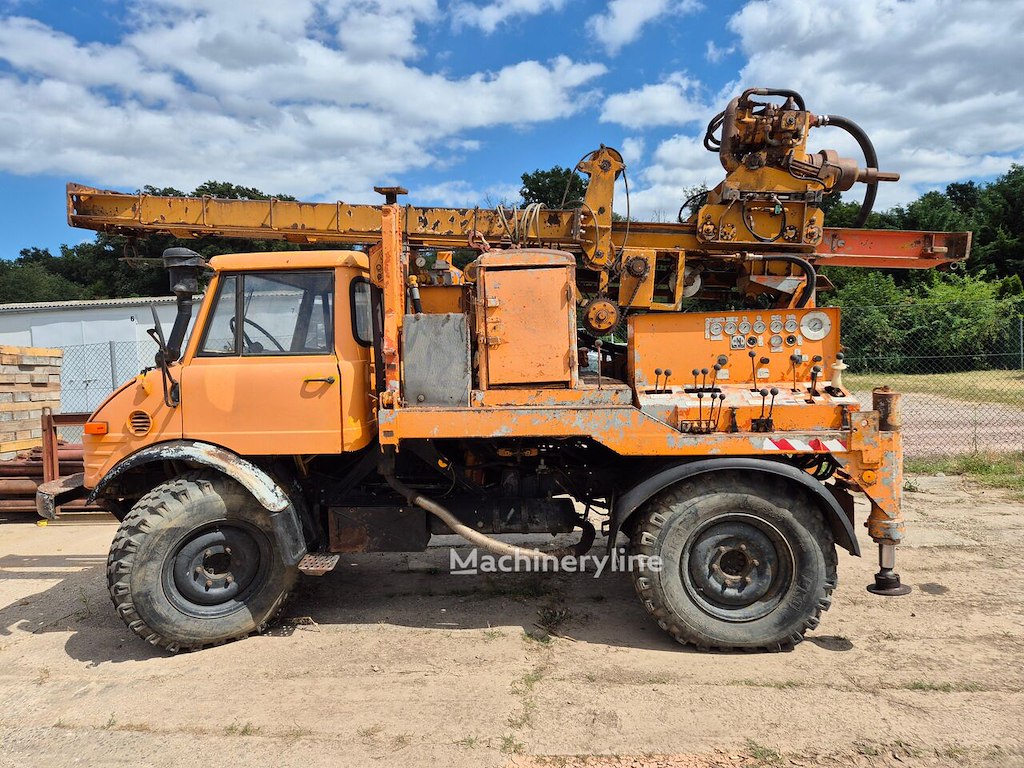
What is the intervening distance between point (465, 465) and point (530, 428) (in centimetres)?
80

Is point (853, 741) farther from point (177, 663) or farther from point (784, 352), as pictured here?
point (177, 663)

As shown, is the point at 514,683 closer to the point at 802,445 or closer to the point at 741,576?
the point at 741,576

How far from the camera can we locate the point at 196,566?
13.7 ft

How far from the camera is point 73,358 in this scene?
43.2ft

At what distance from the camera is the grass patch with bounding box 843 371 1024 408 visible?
1253 centimetres

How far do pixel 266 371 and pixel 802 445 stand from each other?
11.3 ft

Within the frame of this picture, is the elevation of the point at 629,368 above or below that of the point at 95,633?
above

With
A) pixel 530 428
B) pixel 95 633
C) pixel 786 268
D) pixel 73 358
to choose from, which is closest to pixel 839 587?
pixel 786 268

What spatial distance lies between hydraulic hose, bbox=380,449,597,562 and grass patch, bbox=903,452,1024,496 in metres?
6.54

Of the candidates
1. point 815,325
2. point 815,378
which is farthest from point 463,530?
point 815,325

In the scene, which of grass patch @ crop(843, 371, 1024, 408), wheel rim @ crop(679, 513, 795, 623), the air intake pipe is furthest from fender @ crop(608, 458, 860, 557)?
grass patch @ crop(843, 371, 1024, 408)

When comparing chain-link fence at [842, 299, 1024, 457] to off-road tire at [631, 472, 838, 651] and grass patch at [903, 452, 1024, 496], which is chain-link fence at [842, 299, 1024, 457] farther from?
off-road tire at [631, 472, 838, 651]

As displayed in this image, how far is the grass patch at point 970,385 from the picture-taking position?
1253cm

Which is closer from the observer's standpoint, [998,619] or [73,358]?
[998,619]
